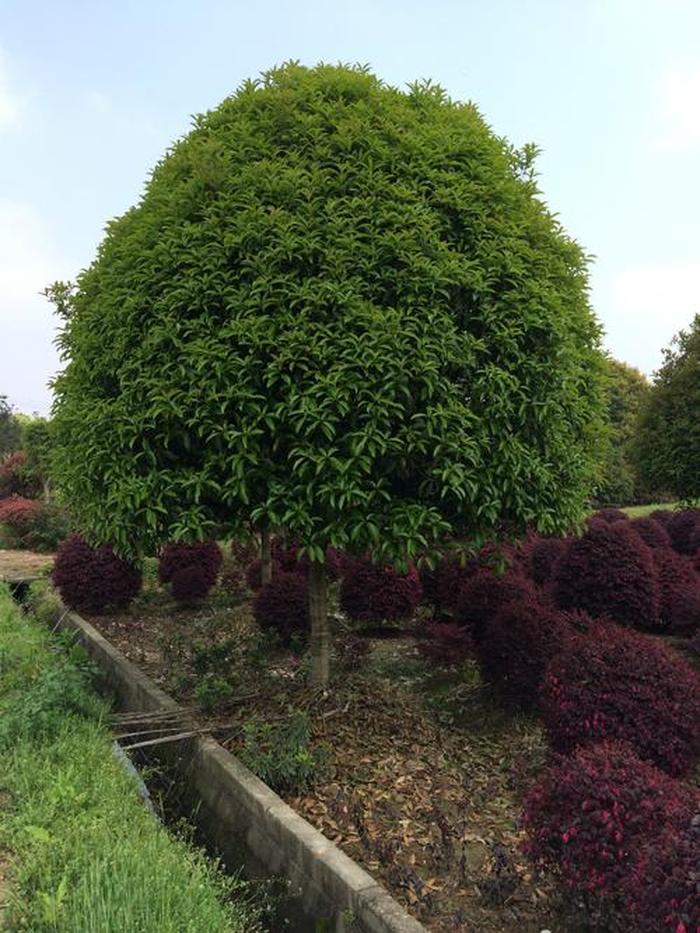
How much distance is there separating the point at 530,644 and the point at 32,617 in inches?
328

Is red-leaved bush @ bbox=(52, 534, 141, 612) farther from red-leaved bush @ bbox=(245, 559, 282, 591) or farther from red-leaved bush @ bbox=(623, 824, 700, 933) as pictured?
red-leaved bush @ bbox=(623, 824, 700, 933)

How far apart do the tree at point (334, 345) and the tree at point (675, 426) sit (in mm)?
4681

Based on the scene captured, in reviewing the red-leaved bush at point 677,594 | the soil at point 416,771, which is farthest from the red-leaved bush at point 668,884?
the red-leaved bush at point 677,594

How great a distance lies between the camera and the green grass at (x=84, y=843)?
292 centimetres

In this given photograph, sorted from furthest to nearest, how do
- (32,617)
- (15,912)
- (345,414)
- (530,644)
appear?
(32,617), (530,644), (345,414), (15,912)

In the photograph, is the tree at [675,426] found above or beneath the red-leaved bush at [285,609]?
above

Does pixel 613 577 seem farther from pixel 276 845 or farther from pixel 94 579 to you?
pixel 94 579

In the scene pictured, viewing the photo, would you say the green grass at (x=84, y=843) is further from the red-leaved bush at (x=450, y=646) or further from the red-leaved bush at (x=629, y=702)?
the red-leaved bush at (x=450, y=646)

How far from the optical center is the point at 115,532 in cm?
448

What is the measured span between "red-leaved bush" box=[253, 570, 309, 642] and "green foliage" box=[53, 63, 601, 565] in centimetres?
309

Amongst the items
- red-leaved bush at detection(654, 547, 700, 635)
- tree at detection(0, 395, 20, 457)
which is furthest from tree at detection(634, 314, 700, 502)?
tree at detection(0, 395, 20, 457)

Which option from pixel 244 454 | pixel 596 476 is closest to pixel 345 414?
pixel 244 454

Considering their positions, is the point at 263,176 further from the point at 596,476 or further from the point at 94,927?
the point at 94,927

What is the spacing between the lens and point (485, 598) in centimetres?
675
